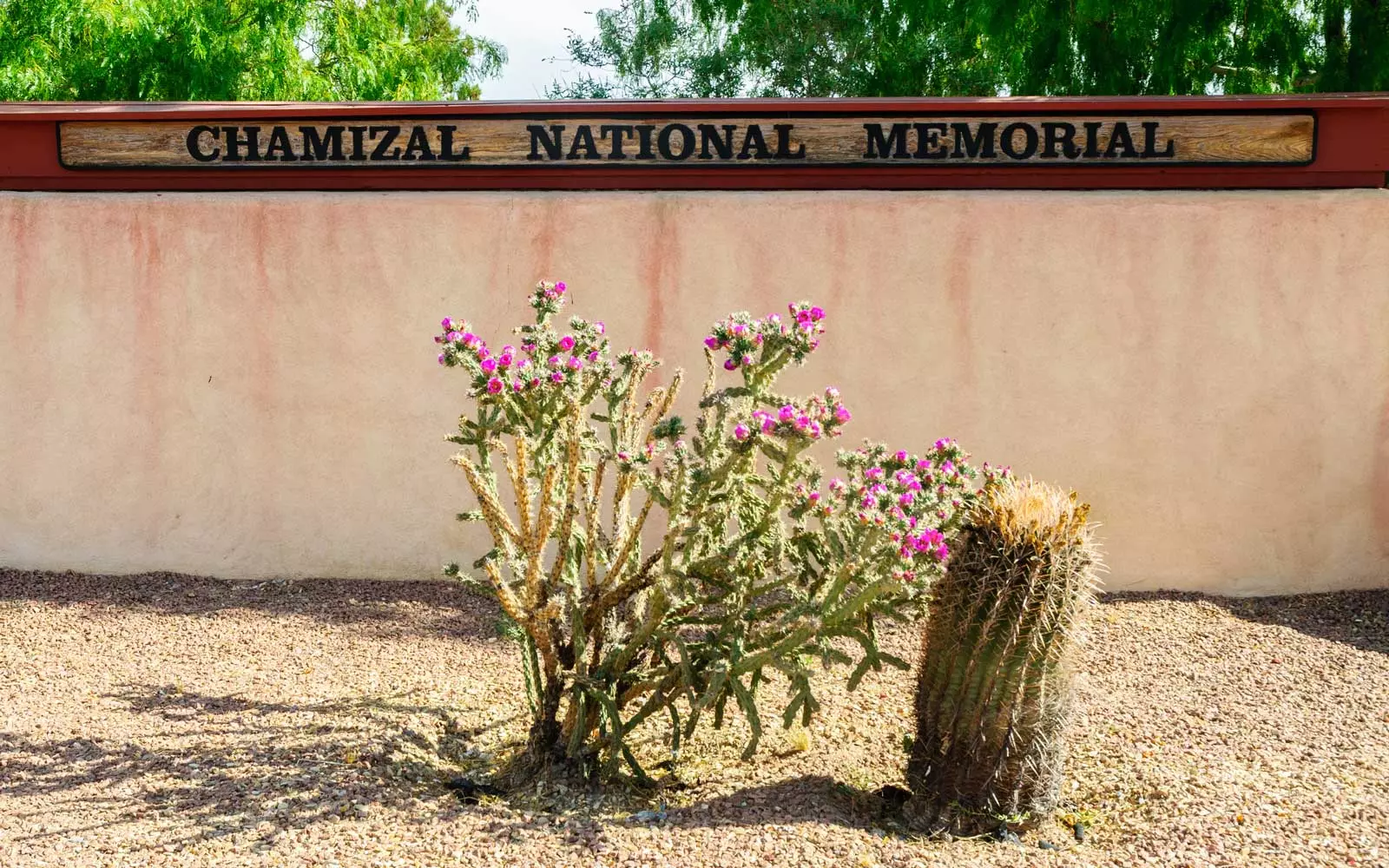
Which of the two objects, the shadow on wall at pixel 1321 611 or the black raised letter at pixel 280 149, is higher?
the black raised letter at pixel 280 149

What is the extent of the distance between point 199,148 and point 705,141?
99.5 inches

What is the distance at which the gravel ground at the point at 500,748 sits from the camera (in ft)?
12.1

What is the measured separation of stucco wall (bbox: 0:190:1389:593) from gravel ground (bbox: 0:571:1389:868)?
49 cm

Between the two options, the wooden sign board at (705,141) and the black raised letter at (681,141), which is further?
the black raised letter at (681,141)

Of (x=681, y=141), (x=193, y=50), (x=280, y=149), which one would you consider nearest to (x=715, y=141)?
(x=681, y=141)

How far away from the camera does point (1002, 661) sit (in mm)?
3684

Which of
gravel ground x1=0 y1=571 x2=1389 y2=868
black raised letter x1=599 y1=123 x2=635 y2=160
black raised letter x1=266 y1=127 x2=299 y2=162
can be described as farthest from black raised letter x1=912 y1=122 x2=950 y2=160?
black raised letter x1=266 y1=127 x2=299 y2=162

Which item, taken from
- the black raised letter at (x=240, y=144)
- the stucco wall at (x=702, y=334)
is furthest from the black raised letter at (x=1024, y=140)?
the black raised letter at (x=240, y=144)

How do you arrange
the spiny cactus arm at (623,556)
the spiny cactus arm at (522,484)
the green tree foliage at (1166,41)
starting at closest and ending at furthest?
the spiny cactus arm at (522,484)
the spiny cactus arm at (623,556)
the green tree foliage at (1166,41)

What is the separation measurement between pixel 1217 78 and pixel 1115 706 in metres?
6.32

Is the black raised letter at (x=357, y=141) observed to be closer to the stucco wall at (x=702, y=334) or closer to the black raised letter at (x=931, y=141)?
the stucco wall at (x=702, y=334)

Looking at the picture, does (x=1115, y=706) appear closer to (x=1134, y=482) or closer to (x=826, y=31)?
(x=1134, y=482)

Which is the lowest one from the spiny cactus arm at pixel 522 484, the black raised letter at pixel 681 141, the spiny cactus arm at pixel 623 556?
the spiny cactus arm at pixel 623 556

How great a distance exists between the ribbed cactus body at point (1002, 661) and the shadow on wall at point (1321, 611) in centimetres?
271
